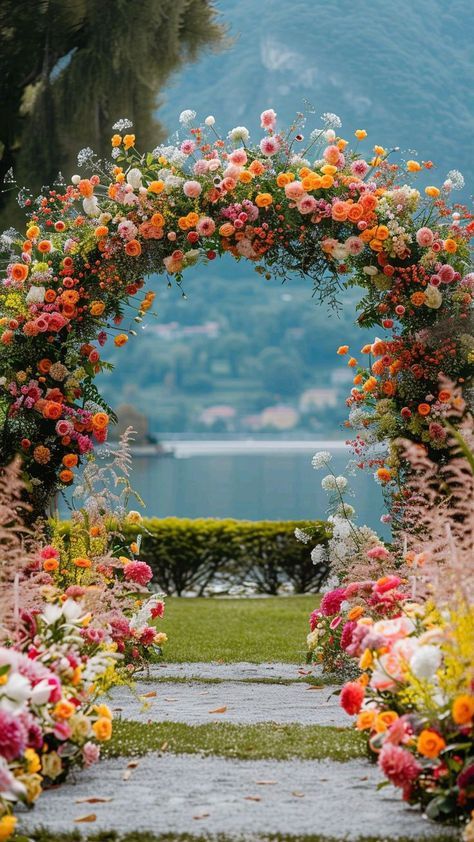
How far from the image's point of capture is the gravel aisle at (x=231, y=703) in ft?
17.0

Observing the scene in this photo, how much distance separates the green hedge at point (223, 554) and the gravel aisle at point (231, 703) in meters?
4.85

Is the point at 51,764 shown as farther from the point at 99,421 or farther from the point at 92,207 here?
the point at 92,207

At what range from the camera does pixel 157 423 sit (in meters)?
60.3

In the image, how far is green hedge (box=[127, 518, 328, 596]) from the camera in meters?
11.3

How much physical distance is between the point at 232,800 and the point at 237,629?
5354 mm

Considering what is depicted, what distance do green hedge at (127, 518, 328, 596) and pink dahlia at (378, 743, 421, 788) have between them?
7700 mm

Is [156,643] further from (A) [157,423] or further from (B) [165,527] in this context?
(A) [157,423]

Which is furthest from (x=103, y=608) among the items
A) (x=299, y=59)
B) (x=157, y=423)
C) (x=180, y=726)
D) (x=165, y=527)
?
(x=157, y=423)

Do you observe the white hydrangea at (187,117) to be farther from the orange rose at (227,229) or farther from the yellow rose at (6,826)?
the yellow rose at (6,826)

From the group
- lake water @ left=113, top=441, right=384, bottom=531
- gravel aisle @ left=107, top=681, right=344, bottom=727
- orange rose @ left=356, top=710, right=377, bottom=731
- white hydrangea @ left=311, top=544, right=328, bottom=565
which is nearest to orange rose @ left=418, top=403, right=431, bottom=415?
white hydrangea @ left=311, top=544, right=328, bottom=565

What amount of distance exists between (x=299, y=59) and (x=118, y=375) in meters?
20.1

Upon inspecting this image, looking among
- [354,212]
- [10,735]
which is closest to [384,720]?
[10,735]

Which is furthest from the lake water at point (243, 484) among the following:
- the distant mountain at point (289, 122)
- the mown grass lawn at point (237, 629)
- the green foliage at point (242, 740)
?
the green foliage at point (242, 740)

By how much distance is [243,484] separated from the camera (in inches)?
2112
